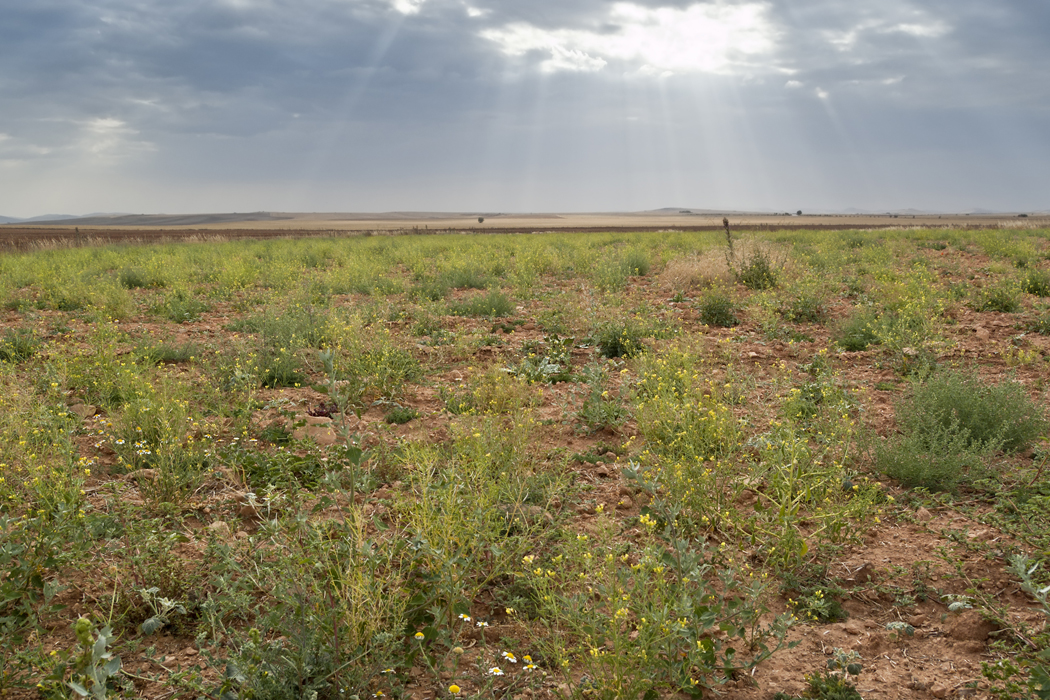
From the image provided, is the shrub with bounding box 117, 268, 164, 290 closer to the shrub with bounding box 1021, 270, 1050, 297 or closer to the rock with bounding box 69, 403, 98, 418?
the rock with bounding box 69, 403, 98, 418

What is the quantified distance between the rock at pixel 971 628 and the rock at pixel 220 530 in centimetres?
337

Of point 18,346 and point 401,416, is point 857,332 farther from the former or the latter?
point 18,346

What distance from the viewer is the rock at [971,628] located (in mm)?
2676

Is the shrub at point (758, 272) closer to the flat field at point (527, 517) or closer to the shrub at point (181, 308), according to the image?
the flat field at point (527, 517)

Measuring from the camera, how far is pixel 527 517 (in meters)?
3.46

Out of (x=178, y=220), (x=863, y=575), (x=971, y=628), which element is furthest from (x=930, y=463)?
(x=178, y=220)

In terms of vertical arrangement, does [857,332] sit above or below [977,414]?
above

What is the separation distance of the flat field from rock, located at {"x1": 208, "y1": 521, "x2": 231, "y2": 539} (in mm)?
16

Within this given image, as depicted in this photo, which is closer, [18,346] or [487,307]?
[18,346]

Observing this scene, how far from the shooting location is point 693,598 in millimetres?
2350

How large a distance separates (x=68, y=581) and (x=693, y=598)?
9.28 feet

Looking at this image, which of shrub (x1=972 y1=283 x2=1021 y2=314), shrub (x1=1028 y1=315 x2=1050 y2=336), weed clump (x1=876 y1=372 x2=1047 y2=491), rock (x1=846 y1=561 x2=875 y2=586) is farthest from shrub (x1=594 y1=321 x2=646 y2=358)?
shrub (x1=972 y1=283 x2=1021 y2=314)

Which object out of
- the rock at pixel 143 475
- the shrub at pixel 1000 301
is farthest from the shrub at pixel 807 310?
the rock at pixel 143 475

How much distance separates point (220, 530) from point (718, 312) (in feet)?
22.3
